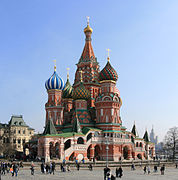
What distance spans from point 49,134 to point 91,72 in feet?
67.6

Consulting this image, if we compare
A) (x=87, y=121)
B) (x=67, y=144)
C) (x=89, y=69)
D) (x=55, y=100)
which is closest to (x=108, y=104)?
(x=87, y=121)

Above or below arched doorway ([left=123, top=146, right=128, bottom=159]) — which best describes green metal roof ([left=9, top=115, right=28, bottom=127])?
above

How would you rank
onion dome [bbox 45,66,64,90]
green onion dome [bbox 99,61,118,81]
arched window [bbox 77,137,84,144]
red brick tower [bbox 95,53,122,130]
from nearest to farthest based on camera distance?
arched window [bbox 77,137,84,144], red brick tower [bbox 95,53,122,130], green onion dome [bbox 99,61,118,81], onion dome [bbox 45,66,64,90]

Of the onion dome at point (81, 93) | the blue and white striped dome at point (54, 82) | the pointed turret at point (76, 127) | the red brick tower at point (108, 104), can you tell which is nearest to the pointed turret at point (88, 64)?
the onion dome at point (81, 93)

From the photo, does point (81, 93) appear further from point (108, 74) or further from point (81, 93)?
point (108, 74)

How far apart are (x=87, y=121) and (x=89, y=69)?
13134 millimetres

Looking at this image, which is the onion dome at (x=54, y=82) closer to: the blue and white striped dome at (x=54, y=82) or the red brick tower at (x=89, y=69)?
the blue and white striped dome at (x=54, y=82)

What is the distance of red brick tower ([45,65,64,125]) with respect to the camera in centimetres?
5641

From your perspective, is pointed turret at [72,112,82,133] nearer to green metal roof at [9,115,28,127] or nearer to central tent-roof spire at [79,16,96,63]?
central tent-roof spire at [79,16,96,63]

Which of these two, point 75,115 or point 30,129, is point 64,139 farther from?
point 30,129

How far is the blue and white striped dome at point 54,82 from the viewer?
5641 centimetres

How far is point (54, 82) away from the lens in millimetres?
56375

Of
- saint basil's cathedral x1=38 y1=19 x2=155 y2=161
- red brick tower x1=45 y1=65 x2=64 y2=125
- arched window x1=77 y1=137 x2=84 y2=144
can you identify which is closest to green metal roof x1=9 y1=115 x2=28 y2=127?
saint basil's cathedral x1=38 y1=19 x2=155 y2=161

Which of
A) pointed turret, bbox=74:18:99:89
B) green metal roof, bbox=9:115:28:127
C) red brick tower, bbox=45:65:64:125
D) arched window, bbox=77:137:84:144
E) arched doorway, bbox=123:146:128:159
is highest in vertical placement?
pointed turret, bbox=74:18:99:89
